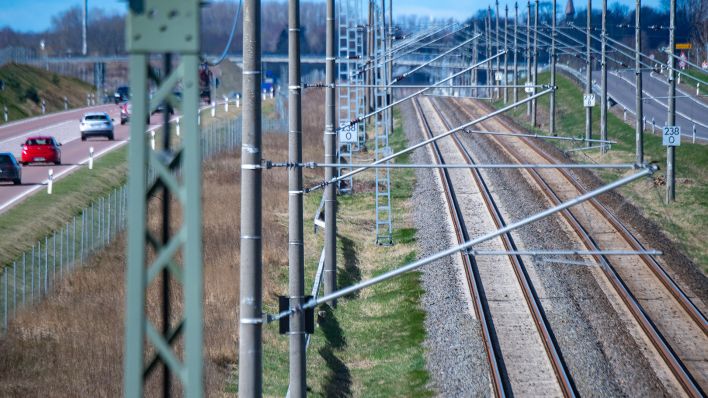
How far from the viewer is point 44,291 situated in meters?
18.3

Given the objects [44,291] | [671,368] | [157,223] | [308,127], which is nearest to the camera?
[671,368]

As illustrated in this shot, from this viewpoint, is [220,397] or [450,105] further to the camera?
[450,105]

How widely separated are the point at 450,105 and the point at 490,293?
5099 cm

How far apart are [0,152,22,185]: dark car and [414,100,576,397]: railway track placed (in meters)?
12.7

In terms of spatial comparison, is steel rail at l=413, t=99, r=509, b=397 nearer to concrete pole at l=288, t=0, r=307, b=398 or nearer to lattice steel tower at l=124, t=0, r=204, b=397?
concrete pole at l=288, t=0, r=307, b=398

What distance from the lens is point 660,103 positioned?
57.8 m

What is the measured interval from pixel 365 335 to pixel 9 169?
16199 millimetres

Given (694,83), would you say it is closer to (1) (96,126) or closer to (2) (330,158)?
(1) (96,126)

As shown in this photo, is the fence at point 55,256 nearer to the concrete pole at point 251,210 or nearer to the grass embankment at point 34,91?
the concrete pole at point 251,210

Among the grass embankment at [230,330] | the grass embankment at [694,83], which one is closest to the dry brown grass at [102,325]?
the grass embankment at [230,330]

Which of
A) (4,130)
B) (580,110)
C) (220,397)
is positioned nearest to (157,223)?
(220,397)

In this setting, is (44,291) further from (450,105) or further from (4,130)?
(450,105)

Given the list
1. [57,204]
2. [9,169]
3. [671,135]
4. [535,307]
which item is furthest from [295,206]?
[9,169]

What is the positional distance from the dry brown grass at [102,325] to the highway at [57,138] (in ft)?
18.2
